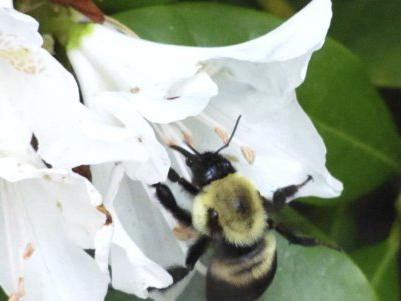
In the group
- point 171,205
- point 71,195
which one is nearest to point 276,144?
point 171,205

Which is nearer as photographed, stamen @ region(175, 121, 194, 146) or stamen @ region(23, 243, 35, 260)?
stamen @ region(23, 243, 35, 260)

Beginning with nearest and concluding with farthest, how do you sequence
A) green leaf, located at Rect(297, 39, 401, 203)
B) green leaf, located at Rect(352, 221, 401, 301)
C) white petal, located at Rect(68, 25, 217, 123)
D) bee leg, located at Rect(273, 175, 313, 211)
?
white petal, located at Rect(68, 25, 217, 123) → bee leg, located at Rect(273, 175, 313, 211) → green leaf, located at Rect(297, 39, 401, 203) → green leaf, located at Rect(352, 221, 401, 301)

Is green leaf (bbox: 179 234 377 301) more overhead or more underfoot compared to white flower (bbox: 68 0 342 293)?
more underfoot

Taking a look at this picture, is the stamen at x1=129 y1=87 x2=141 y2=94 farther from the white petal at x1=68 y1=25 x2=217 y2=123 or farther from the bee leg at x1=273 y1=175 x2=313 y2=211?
the bee leg at x1=273 y1=175 x2=313 y2=211

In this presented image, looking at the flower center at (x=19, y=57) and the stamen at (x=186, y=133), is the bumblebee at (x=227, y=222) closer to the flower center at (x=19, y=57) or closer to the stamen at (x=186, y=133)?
the stamen at (x=186, y=133)

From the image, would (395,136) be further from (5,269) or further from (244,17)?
(5,269)

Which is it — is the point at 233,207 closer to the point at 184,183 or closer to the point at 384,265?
the point at 184,183

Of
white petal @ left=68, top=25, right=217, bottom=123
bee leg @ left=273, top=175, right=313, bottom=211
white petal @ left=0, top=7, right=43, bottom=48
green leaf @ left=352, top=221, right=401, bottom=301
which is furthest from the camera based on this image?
green leaf @ left=352, top=221, right=401, bottom=301

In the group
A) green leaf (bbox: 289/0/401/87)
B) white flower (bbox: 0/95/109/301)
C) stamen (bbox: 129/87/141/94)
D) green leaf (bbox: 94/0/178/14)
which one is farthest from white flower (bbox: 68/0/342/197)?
green leaf (bbox: 289/0/401/87)
